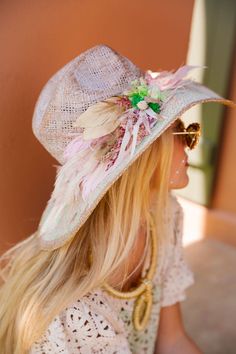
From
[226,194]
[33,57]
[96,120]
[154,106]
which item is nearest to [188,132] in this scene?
[154,106]

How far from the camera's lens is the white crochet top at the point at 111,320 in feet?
3.24

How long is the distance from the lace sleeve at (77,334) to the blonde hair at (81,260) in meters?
0.02

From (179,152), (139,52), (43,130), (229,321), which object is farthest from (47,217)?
(229,321)

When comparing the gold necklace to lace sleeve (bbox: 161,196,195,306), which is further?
lace sleeve (bbox: 161,196,195,306)

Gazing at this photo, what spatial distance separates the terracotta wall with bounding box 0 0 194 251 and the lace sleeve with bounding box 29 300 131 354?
0.31m

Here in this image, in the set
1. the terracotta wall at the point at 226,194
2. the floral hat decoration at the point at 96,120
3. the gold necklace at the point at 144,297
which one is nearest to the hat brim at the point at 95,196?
the floral hat decoration at the point at 96,120

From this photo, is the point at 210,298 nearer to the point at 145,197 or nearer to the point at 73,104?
the point at 145,197

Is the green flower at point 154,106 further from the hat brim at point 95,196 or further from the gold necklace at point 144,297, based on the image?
the gold necklace at point 144,297

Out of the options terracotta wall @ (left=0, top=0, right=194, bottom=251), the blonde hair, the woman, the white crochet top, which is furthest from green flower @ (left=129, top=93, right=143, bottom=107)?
the white crochet top

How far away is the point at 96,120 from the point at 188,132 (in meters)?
0.26

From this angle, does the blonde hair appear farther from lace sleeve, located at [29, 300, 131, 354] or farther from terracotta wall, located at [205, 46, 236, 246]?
terracotta wall, located at [205, 46, 236, 246]

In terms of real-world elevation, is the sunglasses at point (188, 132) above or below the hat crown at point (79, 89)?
below

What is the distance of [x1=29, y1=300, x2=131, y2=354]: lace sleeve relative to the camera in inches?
38.5

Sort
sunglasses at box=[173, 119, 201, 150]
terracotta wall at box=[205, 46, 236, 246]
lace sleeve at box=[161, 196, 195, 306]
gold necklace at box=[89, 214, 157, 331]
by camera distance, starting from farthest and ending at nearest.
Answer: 1. terracotta wall at box=[205, 46, 236, 246]
2. lace sleeve at box=[161, 196, 195, 306]
3. gold necklace at box=[89, 214, 157, 331]
4. sunglasses at box=[173, 119, 201, 150]
